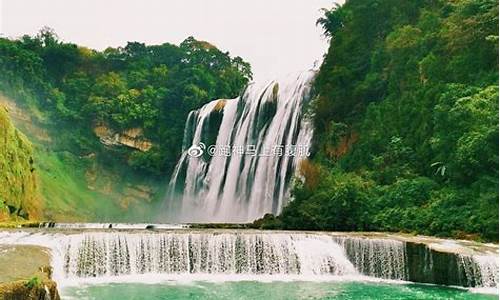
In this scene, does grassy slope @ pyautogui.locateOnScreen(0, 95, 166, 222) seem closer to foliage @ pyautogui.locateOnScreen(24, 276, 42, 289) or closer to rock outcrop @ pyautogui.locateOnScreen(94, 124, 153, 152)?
rock outcrop @ pyautogui.locateOnScreen(94, 124, 153, 152)

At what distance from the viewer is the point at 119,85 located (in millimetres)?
27875

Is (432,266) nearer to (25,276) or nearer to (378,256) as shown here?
(378,256)

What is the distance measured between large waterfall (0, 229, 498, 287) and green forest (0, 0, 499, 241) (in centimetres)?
225

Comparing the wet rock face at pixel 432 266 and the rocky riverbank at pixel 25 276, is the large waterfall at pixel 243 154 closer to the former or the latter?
the wet rock face at pixel 432 266

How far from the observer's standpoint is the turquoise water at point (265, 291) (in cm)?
862

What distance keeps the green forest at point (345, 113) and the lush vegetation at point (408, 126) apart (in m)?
0.03

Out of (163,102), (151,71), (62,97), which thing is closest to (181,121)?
(163,102)

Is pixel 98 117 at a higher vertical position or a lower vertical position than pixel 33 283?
higher

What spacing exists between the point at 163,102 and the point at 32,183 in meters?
8.84

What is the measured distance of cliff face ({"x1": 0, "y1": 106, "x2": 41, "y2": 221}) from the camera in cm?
1769

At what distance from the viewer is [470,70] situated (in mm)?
14156

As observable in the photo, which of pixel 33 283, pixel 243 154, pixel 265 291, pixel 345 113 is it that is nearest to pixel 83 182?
pixel 243 154

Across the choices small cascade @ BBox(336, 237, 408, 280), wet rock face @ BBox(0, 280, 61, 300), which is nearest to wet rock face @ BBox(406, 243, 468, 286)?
small cascade @ BBox(336, 237, 408, 280)

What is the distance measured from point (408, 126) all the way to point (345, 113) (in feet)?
10.1
